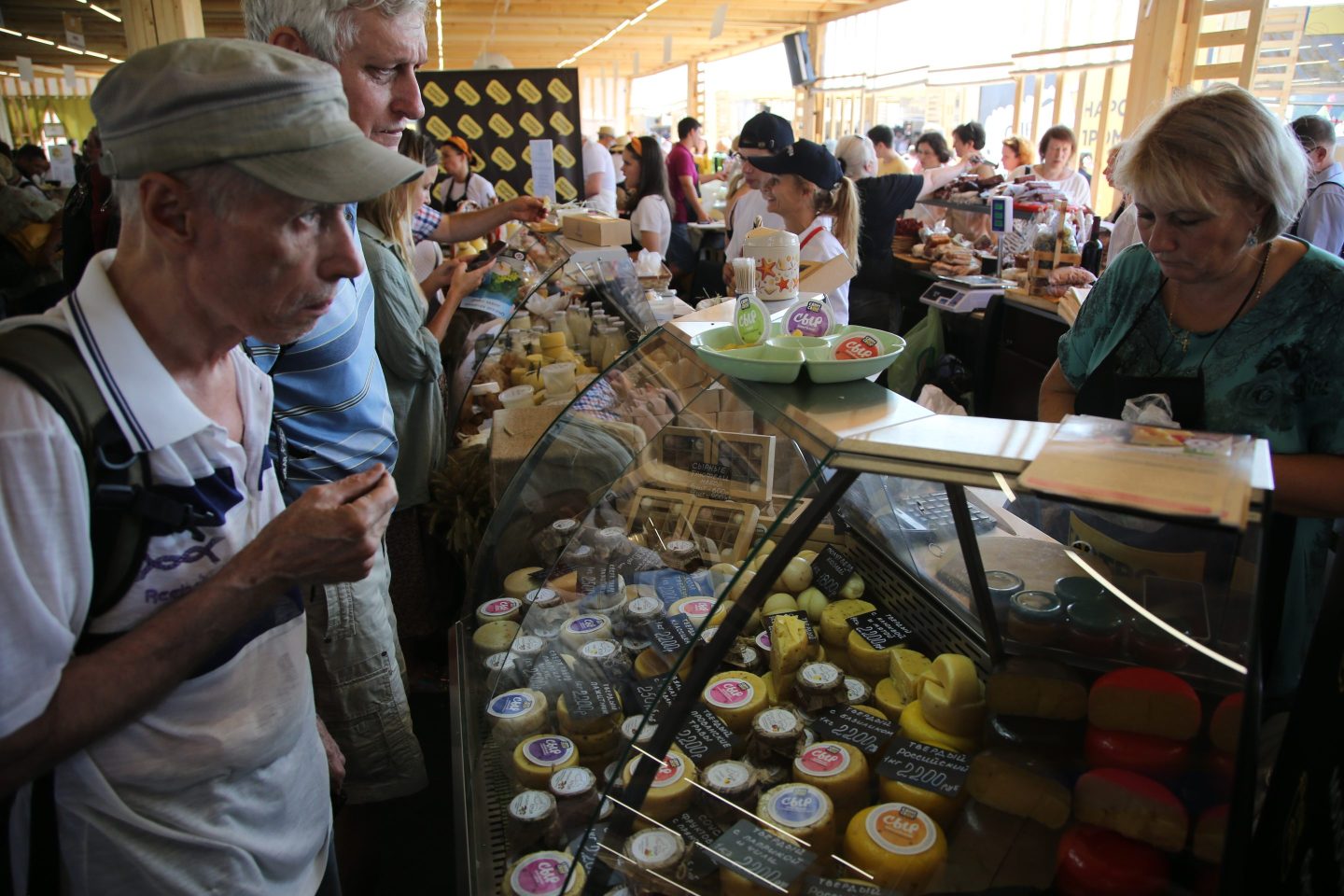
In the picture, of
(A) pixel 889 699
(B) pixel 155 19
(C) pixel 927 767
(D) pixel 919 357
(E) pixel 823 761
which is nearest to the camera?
(C) pixel 927 767

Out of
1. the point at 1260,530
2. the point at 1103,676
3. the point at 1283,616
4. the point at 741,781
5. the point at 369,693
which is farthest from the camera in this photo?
the point at 369,693

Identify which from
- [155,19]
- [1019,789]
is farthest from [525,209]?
[155,19]

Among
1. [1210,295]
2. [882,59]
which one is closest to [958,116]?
[882,59]

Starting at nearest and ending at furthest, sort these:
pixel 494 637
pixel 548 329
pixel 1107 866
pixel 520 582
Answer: pixel 1107 866 < pixel 494 637 < pixel 520 582 < pixel 548 329

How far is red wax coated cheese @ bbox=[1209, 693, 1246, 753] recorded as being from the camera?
1019 mm

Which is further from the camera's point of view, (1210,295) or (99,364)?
(1210,295)

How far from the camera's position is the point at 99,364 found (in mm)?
981

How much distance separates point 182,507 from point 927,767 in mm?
1203

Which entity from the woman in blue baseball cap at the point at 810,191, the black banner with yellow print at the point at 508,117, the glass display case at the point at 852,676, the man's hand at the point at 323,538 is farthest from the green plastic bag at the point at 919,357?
the man's hand at the point at 323,538

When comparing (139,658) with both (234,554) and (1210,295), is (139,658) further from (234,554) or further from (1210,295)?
(1210,295)

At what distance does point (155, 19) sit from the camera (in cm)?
582

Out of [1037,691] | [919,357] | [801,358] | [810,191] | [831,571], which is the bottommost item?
[919,357]

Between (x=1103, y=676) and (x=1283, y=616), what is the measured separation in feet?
3.07

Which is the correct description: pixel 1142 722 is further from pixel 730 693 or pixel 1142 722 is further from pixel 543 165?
pixel 543 165
